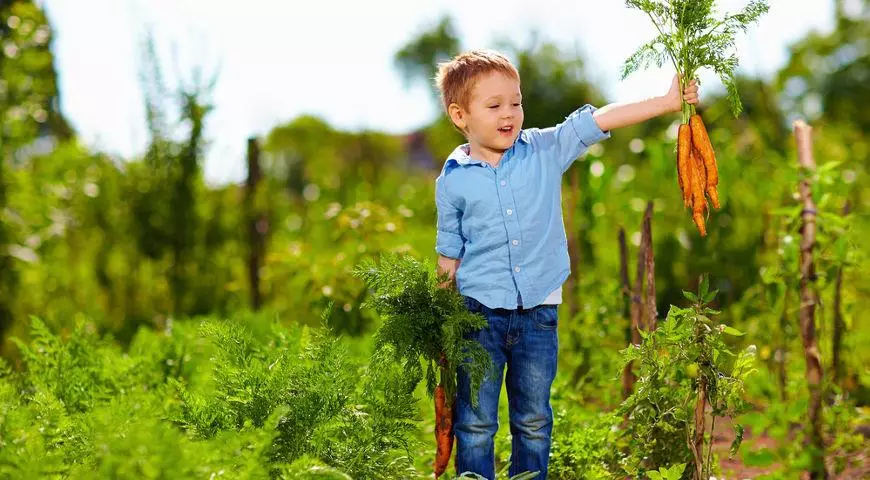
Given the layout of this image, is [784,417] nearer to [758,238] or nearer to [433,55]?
[758,238]

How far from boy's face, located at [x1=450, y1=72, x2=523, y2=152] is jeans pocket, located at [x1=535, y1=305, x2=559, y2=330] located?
19.1 inches

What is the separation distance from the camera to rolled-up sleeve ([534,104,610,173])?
109 inches

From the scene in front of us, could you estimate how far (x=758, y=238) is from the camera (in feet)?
18.4

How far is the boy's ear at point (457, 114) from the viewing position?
2.79 m

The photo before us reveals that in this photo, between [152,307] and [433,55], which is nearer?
[152,307]

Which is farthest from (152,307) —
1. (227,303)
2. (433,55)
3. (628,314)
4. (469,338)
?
(433,55)

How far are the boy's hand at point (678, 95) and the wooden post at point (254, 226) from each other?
4.05m

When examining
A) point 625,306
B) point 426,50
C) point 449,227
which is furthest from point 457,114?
point 426,50

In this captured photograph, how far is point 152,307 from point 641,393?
190 inches

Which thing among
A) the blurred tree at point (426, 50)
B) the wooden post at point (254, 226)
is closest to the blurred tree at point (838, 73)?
the wooden post at point (254, 226)

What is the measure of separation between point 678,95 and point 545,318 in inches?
28.9

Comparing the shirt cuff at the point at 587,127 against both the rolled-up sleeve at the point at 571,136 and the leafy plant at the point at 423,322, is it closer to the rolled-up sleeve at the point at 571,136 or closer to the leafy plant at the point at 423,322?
the rolled-up sleeve at the point at 571,136

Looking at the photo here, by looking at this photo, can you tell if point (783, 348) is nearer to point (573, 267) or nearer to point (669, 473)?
point (573, 267)

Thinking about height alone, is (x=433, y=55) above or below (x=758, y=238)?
above
